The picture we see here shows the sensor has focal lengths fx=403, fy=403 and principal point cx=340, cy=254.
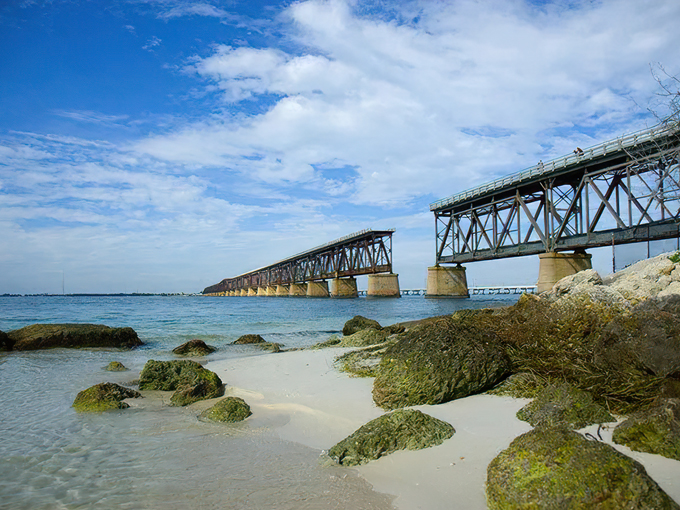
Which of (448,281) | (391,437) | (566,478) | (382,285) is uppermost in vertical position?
(448,281)

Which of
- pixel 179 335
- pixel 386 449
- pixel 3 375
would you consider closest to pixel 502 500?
pixel 386 449

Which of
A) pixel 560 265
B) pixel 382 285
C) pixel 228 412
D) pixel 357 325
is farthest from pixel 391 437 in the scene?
pixel 382 285

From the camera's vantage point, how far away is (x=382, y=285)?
75.8 m

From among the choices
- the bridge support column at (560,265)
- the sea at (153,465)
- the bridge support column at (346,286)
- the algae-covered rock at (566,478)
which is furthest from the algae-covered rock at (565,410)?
the bridge support column at (346,286)

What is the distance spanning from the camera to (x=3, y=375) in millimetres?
9406

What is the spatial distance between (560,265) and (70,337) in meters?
37.9

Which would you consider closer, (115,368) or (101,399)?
(101,399)

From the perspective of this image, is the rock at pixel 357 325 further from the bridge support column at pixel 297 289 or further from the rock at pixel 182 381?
the bridge support column at pixel 297 289

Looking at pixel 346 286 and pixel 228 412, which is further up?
pixel 346 286

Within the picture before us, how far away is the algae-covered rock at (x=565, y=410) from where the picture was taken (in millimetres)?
4082

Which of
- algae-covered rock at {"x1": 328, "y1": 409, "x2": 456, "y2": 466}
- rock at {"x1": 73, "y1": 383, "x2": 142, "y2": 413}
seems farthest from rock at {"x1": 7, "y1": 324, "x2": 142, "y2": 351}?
algae-covered rock at {"x1": 328, "y1": 409, "x2": 456, "y2": 466}

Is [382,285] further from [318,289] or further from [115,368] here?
[115,368]

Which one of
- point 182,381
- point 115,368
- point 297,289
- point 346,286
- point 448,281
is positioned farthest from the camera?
point 297,289

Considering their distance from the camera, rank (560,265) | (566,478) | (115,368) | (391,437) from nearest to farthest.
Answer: (566,478)
(391,437)
(115,368)
(560,265)
